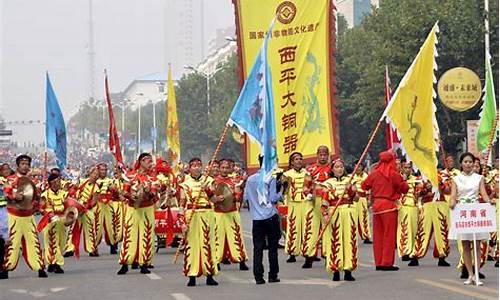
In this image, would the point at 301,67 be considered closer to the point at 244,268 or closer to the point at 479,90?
the point at 244,268

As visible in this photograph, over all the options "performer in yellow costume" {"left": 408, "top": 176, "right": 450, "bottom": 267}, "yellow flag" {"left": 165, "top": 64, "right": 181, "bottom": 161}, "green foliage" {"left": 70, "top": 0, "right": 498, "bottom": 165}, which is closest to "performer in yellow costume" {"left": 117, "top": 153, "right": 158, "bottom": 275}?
"performer in yellow costume" {"left": 408, "top": 176, "right": 450, "bottom": 267}

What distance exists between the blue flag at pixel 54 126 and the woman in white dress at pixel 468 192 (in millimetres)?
9340

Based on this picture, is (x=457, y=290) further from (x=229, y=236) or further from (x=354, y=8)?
(x=354, y=8)

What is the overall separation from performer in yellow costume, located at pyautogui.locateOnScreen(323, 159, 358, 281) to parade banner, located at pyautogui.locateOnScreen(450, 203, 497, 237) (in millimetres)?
1974

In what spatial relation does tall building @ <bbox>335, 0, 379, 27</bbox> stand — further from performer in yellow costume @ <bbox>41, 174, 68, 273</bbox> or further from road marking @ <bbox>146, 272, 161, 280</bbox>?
road marking @ <bbox>146, 272, 161, 280</bbox>

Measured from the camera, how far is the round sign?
1276 inches

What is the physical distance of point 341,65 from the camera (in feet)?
204

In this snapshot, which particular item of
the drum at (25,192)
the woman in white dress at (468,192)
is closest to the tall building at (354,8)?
the drum at (25,192)

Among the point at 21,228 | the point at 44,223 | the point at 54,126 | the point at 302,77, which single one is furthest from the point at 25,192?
the point at 54,126

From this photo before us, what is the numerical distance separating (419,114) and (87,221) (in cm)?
955

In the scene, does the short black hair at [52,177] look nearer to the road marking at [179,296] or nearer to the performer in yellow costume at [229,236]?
the performer in yellow costume at [229,236]

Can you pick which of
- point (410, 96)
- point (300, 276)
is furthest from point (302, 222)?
point (410, 96)

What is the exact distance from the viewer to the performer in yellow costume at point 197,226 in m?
17.2

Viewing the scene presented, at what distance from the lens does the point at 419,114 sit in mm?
17266
